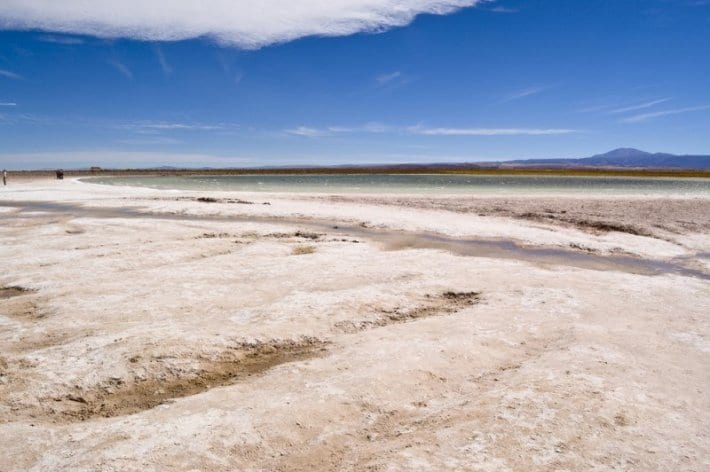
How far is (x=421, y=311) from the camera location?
7984 millimetres

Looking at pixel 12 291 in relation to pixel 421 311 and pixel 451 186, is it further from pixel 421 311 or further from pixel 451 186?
pixel 451 186

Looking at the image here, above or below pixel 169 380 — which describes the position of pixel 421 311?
above

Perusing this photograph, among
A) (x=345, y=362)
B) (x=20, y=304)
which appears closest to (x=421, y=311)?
(x=345, y=362)

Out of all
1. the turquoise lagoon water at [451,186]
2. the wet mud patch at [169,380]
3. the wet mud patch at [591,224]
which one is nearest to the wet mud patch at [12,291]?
the wet mud patch at [169,380]

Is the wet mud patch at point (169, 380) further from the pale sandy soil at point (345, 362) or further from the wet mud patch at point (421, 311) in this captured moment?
the wet mud patch at point (421, 311)

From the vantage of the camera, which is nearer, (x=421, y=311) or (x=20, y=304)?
(x=20, y=304)

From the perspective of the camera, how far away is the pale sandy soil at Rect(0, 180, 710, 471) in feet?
13.6

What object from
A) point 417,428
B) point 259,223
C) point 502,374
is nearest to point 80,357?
point 417,428

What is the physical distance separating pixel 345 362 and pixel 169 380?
6.80 feet

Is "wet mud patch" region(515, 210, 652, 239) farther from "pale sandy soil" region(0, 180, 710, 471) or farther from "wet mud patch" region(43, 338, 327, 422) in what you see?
"wet mud patch" region(43, 338, 327, 422)

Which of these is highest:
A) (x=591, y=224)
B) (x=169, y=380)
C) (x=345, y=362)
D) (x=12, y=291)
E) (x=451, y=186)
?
(x=451, y=186)

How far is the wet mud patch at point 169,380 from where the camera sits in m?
4.93

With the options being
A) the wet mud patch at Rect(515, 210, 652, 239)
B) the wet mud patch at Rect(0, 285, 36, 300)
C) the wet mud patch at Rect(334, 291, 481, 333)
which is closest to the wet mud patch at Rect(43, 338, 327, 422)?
the wet mud patch at Rect(334, 291, 481, 333)

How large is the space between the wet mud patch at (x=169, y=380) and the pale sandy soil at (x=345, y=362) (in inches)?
1.0
